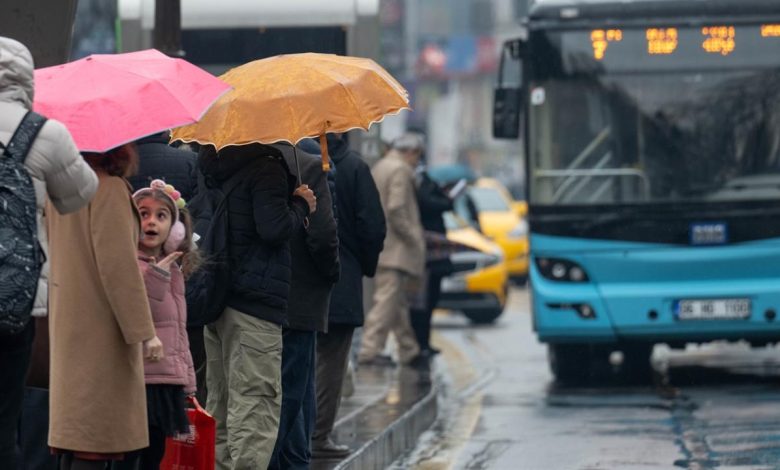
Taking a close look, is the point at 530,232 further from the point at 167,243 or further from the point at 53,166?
the point at 53,166

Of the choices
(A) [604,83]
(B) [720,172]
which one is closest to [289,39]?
(A) [604,83]

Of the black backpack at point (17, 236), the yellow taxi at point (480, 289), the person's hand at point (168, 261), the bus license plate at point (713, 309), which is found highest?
the black backpack at point (17, 236)

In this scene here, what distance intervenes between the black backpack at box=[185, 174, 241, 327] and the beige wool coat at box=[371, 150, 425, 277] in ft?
21.9

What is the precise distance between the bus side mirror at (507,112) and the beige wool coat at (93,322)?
7389 mm

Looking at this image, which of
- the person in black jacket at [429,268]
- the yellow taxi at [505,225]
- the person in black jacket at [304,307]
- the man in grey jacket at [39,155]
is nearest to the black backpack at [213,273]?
the person in black jacket at [304,307]

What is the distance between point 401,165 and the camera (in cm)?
1401

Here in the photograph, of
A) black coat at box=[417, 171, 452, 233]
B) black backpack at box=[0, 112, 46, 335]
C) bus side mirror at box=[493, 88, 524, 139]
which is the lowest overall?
black coat at box=[417, 171, 452, 233]

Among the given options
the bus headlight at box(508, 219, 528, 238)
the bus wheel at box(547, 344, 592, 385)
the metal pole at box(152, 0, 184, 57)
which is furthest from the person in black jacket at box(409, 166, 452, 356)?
the bus headlight at box(508, 219, 528, 238)

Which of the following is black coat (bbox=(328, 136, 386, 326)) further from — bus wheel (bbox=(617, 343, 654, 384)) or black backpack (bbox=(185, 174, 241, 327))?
bus wheel (bbox=(617, 343, 654, 384))

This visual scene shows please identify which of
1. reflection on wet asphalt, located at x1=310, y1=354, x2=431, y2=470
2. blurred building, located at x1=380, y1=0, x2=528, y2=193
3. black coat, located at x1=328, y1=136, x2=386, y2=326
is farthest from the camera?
blurred building, located at x1=380, y1=0, x2=528, y2=193

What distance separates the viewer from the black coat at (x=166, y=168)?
786cm

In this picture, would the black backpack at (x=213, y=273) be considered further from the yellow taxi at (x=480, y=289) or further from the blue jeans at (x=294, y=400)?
the yellow taxi at (x=480, y=289)

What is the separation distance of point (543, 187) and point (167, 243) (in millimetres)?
6974

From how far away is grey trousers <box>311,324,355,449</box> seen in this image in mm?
8867
